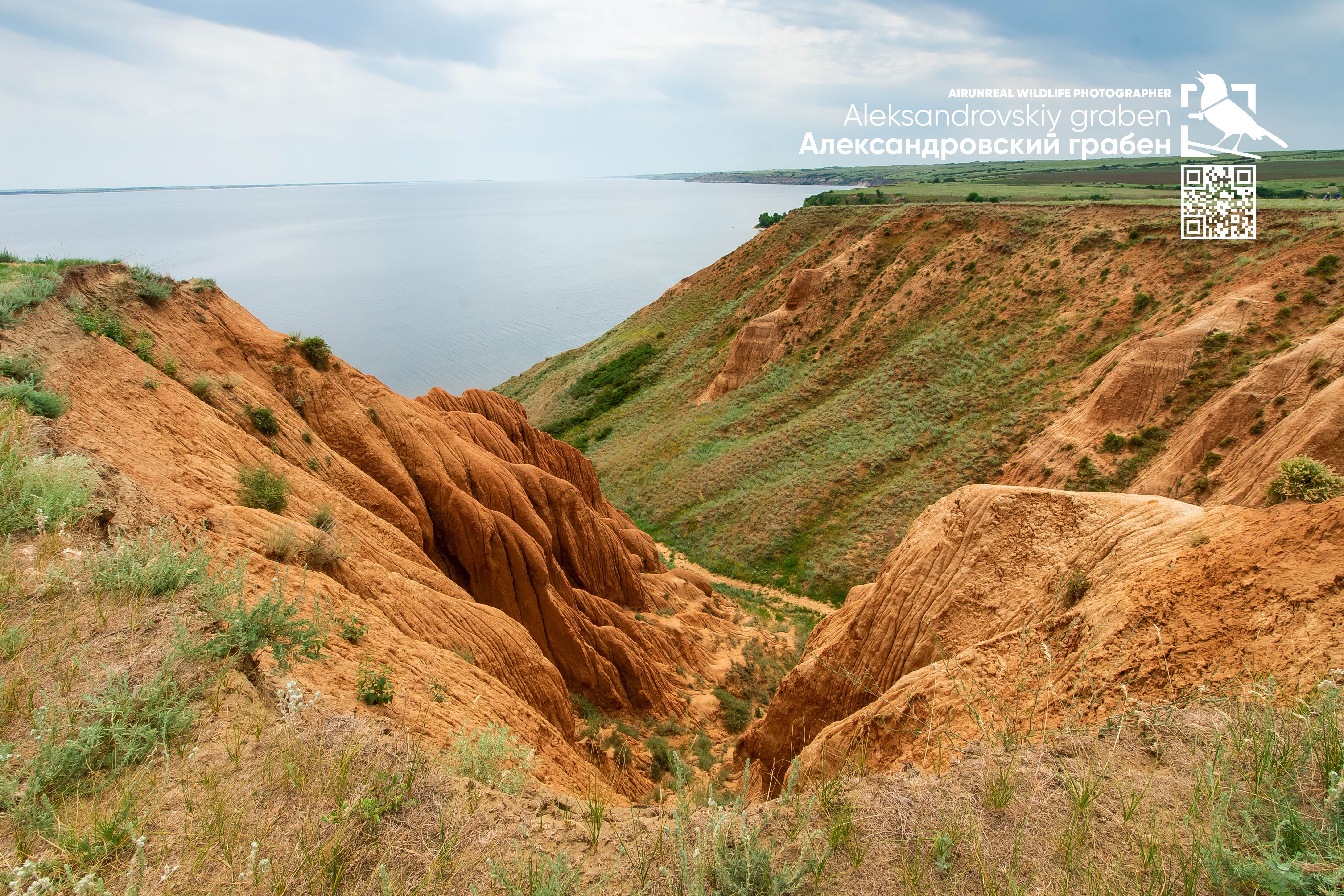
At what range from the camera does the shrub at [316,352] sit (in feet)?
53.8

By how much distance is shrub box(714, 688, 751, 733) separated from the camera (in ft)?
56.4

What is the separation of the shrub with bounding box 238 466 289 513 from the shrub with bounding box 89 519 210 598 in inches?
144

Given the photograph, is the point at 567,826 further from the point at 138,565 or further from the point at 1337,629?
the point at 1337,629

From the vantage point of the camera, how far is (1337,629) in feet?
18.3

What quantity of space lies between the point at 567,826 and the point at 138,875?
2.60 meters

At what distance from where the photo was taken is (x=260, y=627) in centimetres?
592

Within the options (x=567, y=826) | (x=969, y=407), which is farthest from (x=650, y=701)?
(x=969, y=407)

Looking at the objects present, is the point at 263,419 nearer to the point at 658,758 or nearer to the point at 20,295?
the point at 20,295

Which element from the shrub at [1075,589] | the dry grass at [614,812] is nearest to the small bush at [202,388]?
the dry grass at [614,812]

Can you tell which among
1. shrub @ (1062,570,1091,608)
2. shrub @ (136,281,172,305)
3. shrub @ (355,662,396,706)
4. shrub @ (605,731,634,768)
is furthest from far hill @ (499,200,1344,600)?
shrub @ (136,281,172,305)

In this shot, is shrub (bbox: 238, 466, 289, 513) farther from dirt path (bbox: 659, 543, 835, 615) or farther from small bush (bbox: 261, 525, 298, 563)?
dirt path (bbox: 659, 543, 835, 615)

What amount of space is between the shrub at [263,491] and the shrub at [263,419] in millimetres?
2940

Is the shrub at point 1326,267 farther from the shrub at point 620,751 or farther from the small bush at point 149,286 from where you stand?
the small bush at point 149,286

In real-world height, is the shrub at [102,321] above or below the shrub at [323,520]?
above
